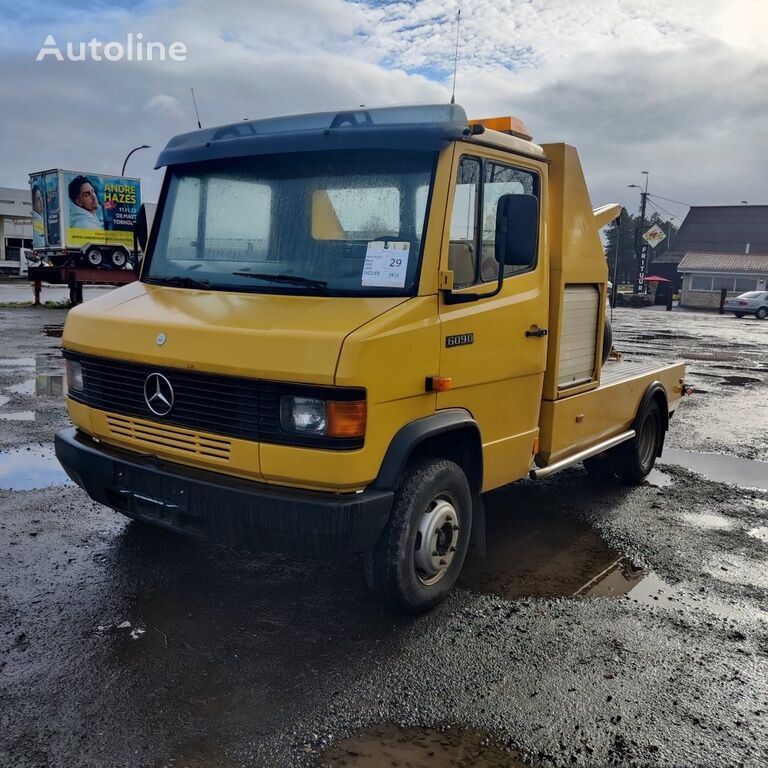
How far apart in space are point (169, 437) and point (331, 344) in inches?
43.5

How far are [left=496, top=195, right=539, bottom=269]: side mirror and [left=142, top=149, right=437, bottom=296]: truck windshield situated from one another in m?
0.41

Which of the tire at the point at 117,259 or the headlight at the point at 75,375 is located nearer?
the headlight at the point at 75,375

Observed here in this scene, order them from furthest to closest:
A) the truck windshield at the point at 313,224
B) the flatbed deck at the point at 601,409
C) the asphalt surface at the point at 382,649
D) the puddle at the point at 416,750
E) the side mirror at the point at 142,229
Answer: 1. the flatbed deck at the point at 601,409
2. the side mirror at the point at 142,229
3. the truck windshield at the point at 313,224
4. the asphalt surface at the point at 382,649
5. the puddle at the point at 416,750

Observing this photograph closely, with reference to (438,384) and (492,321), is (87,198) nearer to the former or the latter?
(492,321)

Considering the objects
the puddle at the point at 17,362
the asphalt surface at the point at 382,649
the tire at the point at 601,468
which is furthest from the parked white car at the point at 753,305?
the asphalt surface at the point at 382,649

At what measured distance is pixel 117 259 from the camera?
26.1 meters

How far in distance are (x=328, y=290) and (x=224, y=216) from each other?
95 centimetres

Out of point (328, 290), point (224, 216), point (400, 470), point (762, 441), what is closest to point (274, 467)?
point (400, 470)

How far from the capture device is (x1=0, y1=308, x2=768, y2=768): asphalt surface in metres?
3.02

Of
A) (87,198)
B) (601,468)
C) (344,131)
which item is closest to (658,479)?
(601,468)

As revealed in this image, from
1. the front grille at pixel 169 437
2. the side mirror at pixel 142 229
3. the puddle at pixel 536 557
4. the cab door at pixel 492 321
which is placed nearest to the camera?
the front grille at pixel 169 437

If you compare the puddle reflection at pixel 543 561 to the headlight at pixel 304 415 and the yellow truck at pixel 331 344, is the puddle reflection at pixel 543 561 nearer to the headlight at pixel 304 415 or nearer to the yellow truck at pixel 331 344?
the yellow truck at pixel 331 344

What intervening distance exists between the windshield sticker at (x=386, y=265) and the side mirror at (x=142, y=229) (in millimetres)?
1720

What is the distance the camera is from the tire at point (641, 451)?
663 cm
